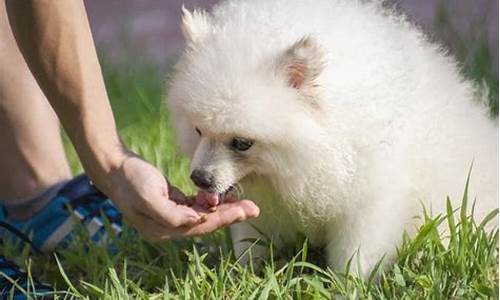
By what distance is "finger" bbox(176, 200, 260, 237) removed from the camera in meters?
2.81

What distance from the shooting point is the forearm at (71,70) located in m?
2.82

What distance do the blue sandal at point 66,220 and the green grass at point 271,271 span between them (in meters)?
0.07

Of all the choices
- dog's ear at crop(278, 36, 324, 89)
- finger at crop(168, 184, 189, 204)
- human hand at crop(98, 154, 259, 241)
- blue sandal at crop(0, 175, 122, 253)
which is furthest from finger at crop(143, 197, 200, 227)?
blue sandal at crop(0, 175, 122, 253)

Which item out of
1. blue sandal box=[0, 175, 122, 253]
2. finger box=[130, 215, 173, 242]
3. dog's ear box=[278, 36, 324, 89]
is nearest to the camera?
dog's ear box=[278, 36, 324, 89]

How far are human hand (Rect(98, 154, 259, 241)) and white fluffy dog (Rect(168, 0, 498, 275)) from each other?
69mm

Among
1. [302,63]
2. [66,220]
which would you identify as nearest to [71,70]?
[302,63]

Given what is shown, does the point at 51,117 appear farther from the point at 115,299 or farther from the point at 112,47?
the point at 112,47

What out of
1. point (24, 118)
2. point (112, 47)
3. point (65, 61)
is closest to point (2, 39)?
point (24, 118)

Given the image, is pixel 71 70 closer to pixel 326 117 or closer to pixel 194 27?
pixel 194 27

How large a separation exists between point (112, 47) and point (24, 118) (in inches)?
79.1

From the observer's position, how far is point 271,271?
293cm

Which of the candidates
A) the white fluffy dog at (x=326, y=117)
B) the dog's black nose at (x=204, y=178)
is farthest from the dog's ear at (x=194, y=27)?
the dog's black nose at (x=204, y=178)

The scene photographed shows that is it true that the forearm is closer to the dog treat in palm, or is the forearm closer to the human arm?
the human arm

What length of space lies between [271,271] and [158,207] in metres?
0.34
